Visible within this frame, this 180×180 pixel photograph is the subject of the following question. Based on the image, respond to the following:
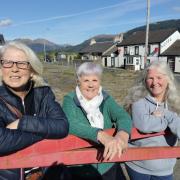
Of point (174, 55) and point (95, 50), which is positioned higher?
point (95, 50)

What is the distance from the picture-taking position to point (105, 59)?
7306cm

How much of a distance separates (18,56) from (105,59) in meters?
71.2

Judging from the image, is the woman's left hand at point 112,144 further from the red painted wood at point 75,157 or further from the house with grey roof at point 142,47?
the house with grey roof at point 142,47

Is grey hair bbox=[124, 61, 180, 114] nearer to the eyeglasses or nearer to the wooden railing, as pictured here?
the wooden railing

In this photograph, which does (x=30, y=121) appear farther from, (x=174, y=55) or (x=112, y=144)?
(x=174, y=55)

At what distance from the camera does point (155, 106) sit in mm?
2785

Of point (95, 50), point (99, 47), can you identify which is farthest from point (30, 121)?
point (99, 47)

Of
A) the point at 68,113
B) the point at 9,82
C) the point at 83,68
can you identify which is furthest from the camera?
the point at 83,68

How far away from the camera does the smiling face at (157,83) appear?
Answer: 280cm

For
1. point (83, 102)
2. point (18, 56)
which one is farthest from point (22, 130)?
point (83, 102)

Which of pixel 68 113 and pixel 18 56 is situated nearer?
pixel 18 56

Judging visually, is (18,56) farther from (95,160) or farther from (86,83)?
(95,160)

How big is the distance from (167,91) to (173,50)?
54.3 m

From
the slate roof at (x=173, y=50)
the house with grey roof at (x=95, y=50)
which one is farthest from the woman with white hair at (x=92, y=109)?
the house with grey roof at (x=95, y=50)
